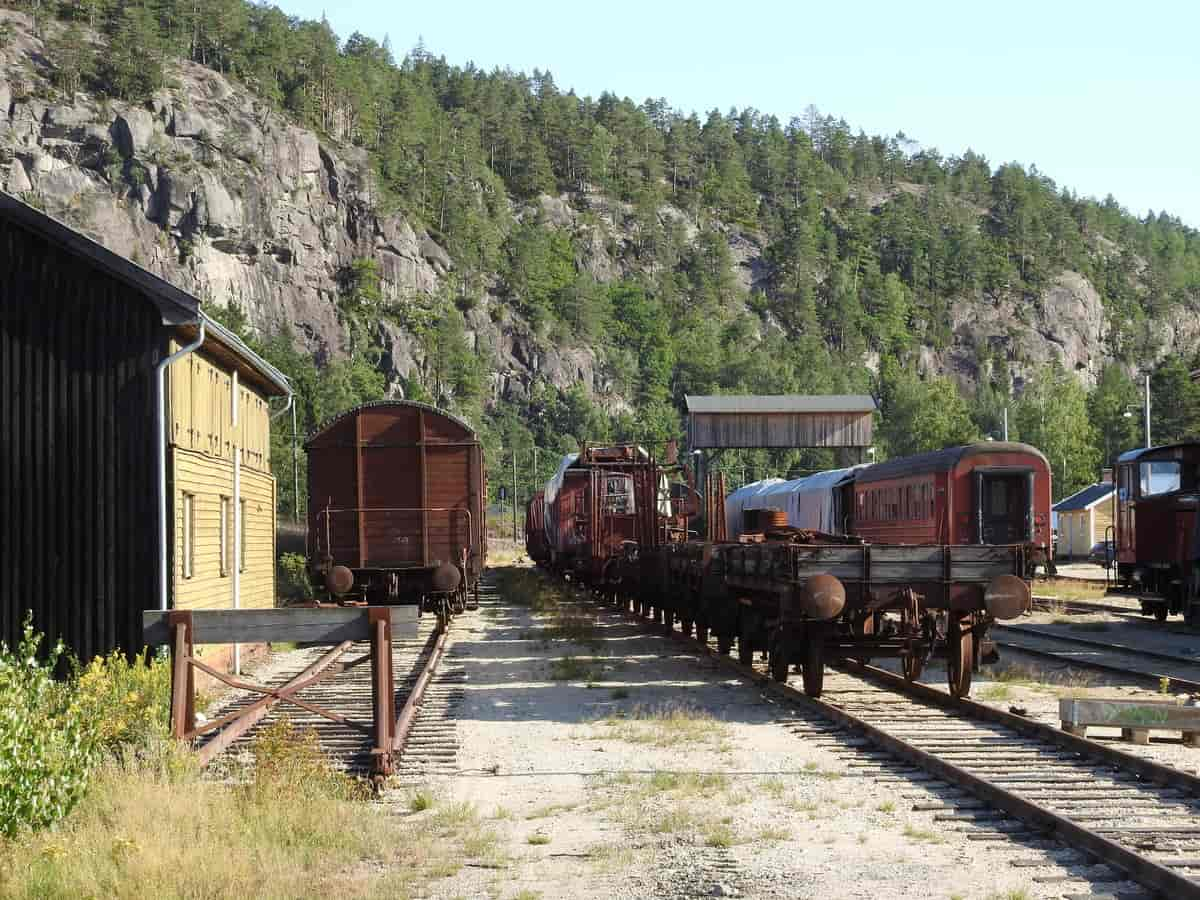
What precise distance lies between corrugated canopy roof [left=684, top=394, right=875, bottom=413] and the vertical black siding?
46.9 metres

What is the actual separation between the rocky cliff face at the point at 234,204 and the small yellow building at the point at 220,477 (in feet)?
331

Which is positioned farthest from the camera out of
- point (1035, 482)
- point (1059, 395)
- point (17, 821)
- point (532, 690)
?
point (1059, 395)

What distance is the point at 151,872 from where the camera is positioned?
7457mm

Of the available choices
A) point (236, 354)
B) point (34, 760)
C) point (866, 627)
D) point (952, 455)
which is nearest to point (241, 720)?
point (34, 760)

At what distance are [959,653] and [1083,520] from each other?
57.5m

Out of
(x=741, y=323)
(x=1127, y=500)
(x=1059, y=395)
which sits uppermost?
(x=741, y=323)

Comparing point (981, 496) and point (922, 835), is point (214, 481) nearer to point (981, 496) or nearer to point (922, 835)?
point (922, 835)

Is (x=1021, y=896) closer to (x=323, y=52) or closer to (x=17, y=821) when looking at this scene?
(x=17, y=821)

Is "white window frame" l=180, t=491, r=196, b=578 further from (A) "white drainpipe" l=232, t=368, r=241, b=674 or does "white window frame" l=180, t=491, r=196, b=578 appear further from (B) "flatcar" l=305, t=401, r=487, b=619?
(B) "flatcar" l=305, t=401, r=487, b=619

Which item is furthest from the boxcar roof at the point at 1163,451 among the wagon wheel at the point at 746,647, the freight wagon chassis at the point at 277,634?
the freight wagon chassis at the point at 277,634

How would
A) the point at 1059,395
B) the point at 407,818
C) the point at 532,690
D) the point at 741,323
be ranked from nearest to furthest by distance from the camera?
the point at 407,818
the point at 532,690
the point at 1059,395
the point at 741,323

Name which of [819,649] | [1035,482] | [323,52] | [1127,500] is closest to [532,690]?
[819,649]

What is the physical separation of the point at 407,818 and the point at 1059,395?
113830mm

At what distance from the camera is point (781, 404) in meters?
63.6
